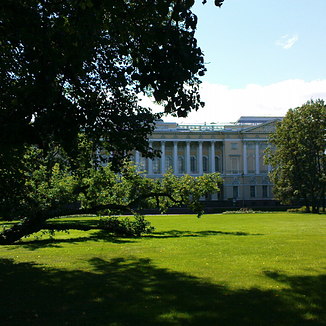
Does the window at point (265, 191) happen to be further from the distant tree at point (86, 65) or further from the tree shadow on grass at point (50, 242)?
the distant tree at point (86, 65)

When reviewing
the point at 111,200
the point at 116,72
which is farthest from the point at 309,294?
the point at 111,200

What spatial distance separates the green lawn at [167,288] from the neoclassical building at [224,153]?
216ft

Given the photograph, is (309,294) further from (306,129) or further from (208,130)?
(208,130)

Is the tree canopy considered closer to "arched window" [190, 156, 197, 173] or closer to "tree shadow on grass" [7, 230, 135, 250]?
"tree shadow on grass" [7, 230, 135, 250]

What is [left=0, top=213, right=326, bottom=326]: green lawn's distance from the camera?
552 centimetres

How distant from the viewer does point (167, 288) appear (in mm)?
7188

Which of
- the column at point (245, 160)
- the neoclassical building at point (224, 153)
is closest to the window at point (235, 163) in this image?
the neoclassical building at point (224, 153)

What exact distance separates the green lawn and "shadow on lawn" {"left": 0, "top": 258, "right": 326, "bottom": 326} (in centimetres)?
1

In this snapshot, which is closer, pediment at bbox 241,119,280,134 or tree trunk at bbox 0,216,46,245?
tree trunk at bbox 0,216,46,245

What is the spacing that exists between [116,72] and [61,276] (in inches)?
202

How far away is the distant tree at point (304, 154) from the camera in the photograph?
48312 mm

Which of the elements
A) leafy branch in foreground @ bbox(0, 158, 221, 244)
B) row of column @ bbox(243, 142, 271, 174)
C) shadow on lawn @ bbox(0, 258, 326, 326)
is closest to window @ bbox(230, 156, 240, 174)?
row of column @ bbox(243, 142, 271, 174)

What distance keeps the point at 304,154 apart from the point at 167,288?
45039mm

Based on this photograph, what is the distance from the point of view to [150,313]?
5664mm
